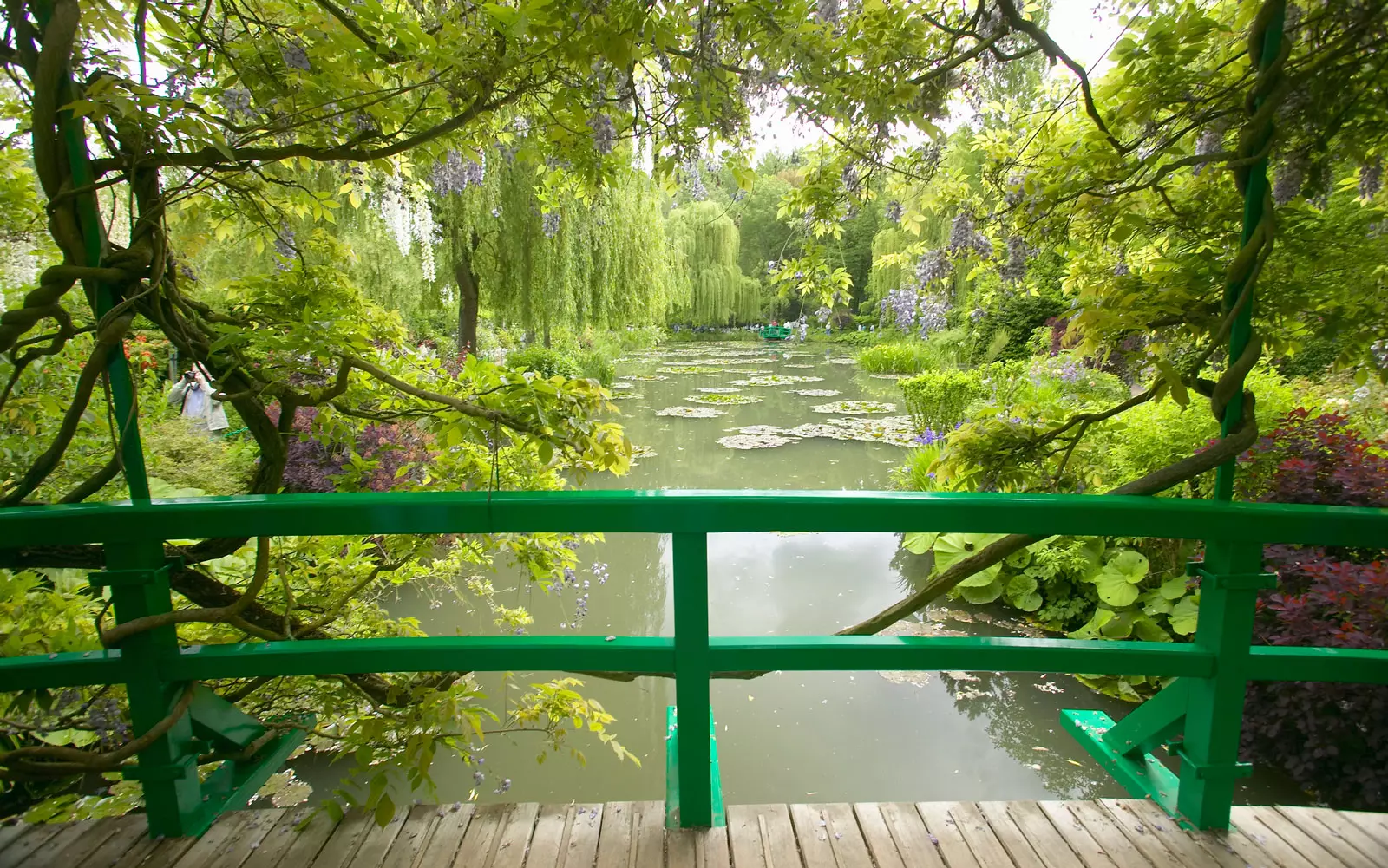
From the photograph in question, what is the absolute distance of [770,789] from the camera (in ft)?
9.63

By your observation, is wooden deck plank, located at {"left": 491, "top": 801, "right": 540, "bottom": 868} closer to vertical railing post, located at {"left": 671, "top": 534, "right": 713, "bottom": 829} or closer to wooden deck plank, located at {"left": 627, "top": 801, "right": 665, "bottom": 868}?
wooden deck plank, located at {"left": 627, "top": 801, "right": 665, "bottom": 868}

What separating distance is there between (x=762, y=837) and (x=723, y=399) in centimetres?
1099

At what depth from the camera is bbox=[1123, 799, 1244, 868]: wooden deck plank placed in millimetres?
1347

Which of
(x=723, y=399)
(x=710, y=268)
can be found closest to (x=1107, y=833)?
(x=723, y=399)

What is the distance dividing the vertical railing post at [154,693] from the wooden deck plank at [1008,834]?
5.19 ft

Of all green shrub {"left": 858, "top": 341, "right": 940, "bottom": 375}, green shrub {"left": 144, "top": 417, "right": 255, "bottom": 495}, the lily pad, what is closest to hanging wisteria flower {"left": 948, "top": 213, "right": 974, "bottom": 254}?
green shrub {"left": 144, "top": 417, "right": 255, "bottom": 495}

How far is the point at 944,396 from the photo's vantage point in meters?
7.54

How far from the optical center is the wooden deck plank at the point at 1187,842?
53.0 inches

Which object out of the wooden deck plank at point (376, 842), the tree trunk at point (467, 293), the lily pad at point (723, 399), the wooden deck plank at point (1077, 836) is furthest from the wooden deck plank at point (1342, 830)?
the lily pad at point (723, 399)

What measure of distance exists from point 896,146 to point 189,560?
256 centimetres

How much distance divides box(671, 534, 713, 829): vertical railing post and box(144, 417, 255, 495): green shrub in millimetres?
4425

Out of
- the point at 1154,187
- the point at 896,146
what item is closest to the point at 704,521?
the point at 1154,187

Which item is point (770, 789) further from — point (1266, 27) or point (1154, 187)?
point (1266, 27)

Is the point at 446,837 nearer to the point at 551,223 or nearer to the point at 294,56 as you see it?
the point at 294,56
